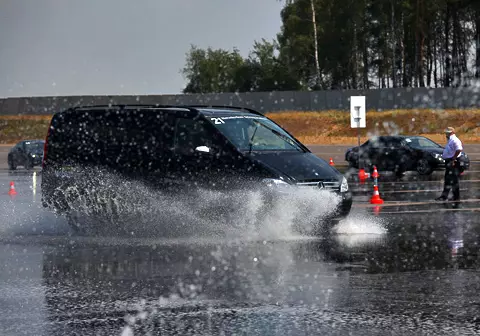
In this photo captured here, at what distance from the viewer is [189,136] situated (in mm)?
13469

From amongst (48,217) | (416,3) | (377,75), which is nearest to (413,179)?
(48,217)

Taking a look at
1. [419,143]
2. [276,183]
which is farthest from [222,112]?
[419,143]

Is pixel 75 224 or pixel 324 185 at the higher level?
pixel 324 185

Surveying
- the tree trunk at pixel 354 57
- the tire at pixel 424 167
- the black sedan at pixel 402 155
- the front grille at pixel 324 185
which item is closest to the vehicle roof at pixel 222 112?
the front grille at pixel 324 185

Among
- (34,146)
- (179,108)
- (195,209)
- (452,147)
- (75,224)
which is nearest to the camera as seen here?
(195,209)

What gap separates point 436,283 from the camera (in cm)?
879

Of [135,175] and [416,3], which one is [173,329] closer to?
[135,175]

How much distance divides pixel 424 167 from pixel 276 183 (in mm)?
19484

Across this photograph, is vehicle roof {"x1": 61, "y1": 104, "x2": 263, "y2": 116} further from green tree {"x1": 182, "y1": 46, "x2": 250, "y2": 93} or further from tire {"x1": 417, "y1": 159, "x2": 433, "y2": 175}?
green tree {"x1": 182, "y1": 46, "x2": 250, "y2": 93}

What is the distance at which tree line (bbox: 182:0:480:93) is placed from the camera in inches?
3084

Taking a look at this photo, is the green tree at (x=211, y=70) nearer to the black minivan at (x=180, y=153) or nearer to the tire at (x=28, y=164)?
the tire at (x=28, y=164)

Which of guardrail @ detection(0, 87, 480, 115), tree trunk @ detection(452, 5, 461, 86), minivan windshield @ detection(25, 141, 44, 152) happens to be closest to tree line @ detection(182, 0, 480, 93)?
tree trunk @ detection(452, 5, 461, 86)

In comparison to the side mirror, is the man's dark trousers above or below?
below

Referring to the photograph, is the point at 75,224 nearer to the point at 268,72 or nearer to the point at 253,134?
the point at 253,134
